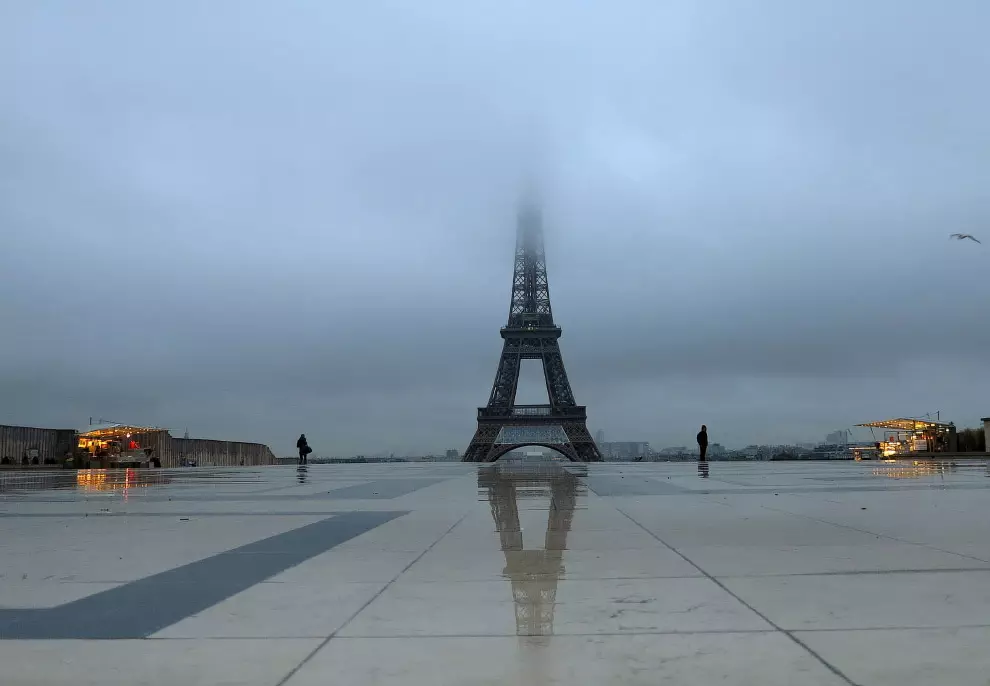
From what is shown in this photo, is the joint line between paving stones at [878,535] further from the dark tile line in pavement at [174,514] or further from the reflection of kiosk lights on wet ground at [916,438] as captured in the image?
the reflection of kiosk lights on wet ground at [916,438]

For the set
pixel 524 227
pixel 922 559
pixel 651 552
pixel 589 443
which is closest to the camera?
pixel 922 559

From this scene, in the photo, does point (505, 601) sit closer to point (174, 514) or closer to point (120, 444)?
point (174, 514)

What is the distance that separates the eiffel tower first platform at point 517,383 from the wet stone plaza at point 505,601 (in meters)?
60.1

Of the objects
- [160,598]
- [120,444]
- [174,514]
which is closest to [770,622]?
[160,598]

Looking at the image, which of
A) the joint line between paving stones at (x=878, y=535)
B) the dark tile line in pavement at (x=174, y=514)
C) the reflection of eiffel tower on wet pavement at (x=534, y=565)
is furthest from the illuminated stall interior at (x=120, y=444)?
the joint line between paving stones at (x=878, y=535)

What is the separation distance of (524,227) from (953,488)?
77080 mm

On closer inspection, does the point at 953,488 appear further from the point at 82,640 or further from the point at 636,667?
the point at 82,640

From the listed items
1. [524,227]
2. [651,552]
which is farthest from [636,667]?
[524,227]

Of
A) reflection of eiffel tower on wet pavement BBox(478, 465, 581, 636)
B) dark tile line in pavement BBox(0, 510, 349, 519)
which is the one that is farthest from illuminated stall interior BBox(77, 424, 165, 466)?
reflection of eiffel tower on wet pavement BBox(478, 465, 581, 636)

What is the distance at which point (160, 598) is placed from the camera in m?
4.02

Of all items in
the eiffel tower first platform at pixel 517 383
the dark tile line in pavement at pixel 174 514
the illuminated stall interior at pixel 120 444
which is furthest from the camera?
the eiffel tower first platform at pixel 517 383

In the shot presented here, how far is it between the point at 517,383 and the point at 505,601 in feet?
245

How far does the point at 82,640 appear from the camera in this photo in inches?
126

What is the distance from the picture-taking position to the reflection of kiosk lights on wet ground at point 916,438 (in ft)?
135
